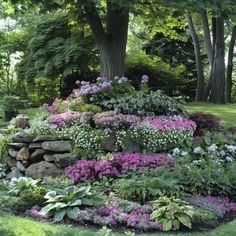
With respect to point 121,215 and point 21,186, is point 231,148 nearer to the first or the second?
point 121,215

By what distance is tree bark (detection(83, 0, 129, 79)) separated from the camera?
9719 mm

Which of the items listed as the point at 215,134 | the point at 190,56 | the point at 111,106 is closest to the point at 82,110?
the point at 111,106

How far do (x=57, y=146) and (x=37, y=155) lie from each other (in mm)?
444

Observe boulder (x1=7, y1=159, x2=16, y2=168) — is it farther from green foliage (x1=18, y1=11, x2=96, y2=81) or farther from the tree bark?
green foliage (x1=18, y1=11, x2=96, y2=81)

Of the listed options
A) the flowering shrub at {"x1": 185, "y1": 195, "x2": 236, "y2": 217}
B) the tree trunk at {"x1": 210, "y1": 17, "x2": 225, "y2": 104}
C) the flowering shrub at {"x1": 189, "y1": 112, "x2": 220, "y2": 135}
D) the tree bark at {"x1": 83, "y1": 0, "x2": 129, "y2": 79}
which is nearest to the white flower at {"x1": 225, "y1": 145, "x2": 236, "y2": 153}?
the flowering shrub at {"x1": 189, "y1": 112, "x2": 220, "y2": 135}

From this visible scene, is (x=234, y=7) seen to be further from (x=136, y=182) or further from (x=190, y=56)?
(x=190, y=56)

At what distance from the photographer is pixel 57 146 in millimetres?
7402

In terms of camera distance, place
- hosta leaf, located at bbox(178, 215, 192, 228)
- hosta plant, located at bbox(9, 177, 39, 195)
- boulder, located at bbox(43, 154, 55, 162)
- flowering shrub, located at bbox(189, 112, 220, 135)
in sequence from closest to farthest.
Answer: hosta leaf, located at bbox(178, 215, 192, 228), hosta plant, located at bbox(9, 177, 39, 195), boulder, located at bbox(43, 154, 55, 162), flowering shrub, located at bbox(189, 112, 220, 135)

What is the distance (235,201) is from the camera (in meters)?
6.23

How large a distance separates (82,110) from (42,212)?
3454 mm

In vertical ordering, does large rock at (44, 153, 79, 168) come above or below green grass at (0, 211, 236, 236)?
above

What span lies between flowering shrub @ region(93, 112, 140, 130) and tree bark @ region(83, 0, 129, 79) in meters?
2.30

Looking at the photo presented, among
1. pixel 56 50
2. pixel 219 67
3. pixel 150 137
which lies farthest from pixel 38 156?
pixel 219 67

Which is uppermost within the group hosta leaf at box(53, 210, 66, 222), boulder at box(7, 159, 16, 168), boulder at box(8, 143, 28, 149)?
boulder at box(8, 143, 28, 149)
